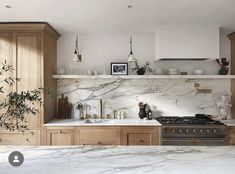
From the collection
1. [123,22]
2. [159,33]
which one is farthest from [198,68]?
[123,22]

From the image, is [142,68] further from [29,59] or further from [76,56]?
[29,59]

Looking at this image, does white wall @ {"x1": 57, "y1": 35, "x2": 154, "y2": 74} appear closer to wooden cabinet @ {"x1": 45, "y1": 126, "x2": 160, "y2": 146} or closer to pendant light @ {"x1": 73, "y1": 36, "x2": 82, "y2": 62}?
pendant light @ {"x1": 73, "y1": 36, "x2": 82, "y2": 62}

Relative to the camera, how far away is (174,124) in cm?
362

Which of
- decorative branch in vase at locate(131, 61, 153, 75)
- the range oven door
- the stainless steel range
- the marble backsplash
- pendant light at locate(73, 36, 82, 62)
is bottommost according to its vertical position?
the range oven door

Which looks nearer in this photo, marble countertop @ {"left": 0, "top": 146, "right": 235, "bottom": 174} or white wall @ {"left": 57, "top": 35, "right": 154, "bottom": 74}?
marble countertop @ {"left": 0, "top": 146, "right": 235, "bottom": 174}

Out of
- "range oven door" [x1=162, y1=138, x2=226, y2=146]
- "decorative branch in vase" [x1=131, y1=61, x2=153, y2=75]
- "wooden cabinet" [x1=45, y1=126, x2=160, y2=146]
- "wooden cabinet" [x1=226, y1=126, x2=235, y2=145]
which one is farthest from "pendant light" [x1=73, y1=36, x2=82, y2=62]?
"wooden cabinet" [x1=226, y1=126, x2=235, y2=145]

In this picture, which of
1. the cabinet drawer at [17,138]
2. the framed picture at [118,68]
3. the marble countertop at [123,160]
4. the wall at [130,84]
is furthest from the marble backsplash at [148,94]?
the marble countertop at [123,160]

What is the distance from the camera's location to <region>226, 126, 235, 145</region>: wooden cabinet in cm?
360

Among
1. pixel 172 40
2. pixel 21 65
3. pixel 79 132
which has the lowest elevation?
pixel 79 132

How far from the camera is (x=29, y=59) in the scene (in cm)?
367

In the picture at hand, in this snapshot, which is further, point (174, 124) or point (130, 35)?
point (130, 35)

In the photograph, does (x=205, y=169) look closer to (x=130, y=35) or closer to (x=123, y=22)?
(x=123, y=22)

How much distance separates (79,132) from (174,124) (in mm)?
1392

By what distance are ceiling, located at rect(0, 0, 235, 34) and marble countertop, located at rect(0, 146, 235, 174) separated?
1.64 metres
